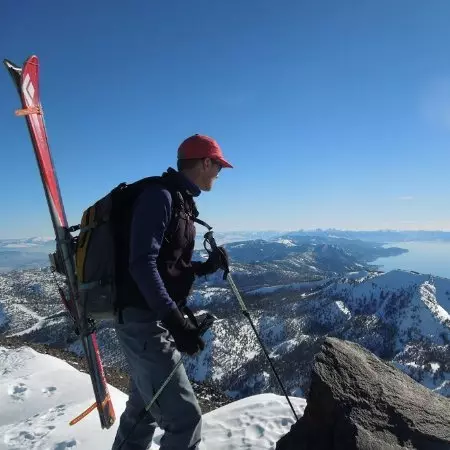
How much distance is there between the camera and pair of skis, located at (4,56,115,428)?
6.68 metres

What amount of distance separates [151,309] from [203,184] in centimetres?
197

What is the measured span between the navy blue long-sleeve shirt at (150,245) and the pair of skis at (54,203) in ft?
6.94

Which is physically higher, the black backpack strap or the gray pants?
the black backpack strap

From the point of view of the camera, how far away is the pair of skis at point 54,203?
668cm

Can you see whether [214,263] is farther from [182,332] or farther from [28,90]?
[28,90]

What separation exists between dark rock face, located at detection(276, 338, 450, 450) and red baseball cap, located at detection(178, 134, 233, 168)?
14.4ft

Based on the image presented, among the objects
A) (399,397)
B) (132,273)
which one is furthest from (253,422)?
(132,273)

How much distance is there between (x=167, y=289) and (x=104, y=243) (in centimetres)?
107

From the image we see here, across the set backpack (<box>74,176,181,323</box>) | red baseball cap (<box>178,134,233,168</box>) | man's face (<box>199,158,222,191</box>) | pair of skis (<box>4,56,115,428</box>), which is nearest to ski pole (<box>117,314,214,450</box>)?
backpack (<box>74,176,181,323</box>)

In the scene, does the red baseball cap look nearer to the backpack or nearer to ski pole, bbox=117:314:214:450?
the backpack

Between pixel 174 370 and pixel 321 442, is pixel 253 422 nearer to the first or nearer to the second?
pixel 321 442

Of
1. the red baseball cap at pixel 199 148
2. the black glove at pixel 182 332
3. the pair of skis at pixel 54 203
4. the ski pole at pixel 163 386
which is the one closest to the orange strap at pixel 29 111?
the pair of skis at pixel 54 203

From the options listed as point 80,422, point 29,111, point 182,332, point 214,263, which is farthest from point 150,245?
point 80,422

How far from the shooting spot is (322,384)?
705cm
